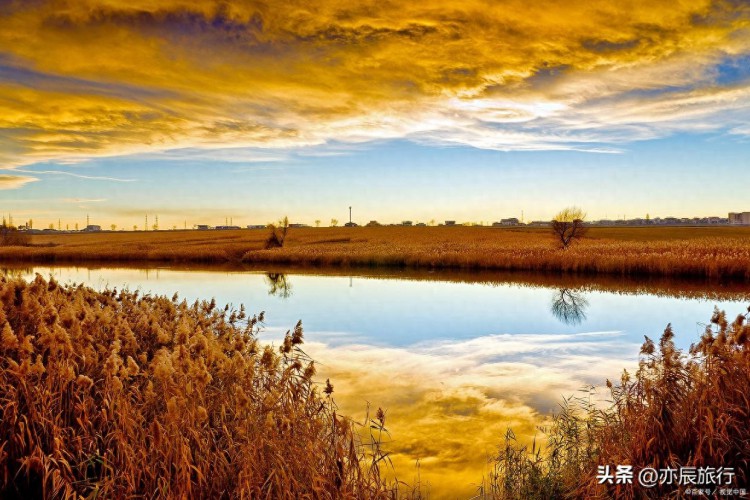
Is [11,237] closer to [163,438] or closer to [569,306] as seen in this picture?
[569,306]

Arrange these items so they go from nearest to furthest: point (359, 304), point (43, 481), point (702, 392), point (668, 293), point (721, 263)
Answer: point (43, 481), point (702, 392), point (359, 304), point (668, 293), point (721, 263)

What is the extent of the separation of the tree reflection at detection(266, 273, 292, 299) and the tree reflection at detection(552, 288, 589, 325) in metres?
11.2

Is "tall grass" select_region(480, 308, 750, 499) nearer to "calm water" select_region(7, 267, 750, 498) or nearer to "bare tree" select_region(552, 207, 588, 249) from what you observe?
"calm water" select_region(7, 267, 750, 498)

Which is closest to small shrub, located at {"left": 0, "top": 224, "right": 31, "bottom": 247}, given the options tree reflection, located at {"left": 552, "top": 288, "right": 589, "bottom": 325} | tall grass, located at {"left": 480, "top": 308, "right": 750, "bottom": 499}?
tree reflection, located at {"left": 552, "top": 288, "right": 589, "bottom": 325}

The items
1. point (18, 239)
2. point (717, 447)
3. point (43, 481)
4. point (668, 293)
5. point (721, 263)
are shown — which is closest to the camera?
point (43, 481)

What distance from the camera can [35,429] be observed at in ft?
16.6

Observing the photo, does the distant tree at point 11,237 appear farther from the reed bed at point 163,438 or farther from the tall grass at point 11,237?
the reed bed at point 163,438

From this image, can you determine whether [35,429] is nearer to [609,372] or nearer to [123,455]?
[123,455]

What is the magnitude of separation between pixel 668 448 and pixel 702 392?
0.77 metres

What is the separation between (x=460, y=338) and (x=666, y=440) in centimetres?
995

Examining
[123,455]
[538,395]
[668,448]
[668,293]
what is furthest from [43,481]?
[668,293]

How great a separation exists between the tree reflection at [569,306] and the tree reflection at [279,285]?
36.9 feet

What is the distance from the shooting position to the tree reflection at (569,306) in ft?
60.6

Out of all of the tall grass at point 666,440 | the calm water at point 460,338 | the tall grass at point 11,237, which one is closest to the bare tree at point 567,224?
the calm water at point 460,338
